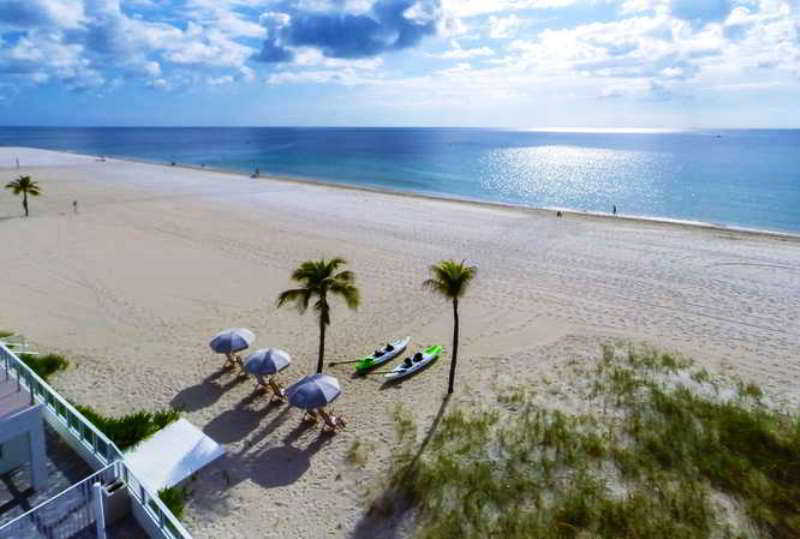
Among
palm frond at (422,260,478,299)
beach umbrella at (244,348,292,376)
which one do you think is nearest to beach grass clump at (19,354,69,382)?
beach umbrella at (244,348,292,376)

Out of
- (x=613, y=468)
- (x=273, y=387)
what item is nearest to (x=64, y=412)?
(x=273, y=387)

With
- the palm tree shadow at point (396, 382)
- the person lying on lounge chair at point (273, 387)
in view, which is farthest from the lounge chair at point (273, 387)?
the palm tree shadow at point (396, 382)

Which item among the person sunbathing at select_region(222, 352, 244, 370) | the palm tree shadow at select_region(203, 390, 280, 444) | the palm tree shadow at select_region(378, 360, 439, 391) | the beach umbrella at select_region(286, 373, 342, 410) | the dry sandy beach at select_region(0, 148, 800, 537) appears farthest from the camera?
the person sunbathing at select_region(222, 352, 244, 370)

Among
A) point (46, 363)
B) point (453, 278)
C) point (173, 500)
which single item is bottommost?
point (173, 500)

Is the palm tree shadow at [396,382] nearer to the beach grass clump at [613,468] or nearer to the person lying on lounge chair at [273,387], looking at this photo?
the beach grass clump at [613,468]

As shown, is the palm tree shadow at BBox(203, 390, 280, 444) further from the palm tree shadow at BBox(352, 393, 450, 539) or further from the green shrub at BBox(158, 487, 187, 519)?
the palm tree shadow at BBox(352, 393, 450, 539)

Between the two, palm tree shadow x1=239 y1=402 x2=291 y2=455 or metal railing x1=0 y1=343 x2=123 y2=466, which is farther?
palm tree shadow x1=239 y1=402 x2=291 y2=455

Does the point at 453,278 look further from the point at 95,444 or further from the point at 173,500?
the point at 95,444

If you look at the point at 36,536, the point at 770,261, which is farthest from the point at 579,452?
the point at 770,261
